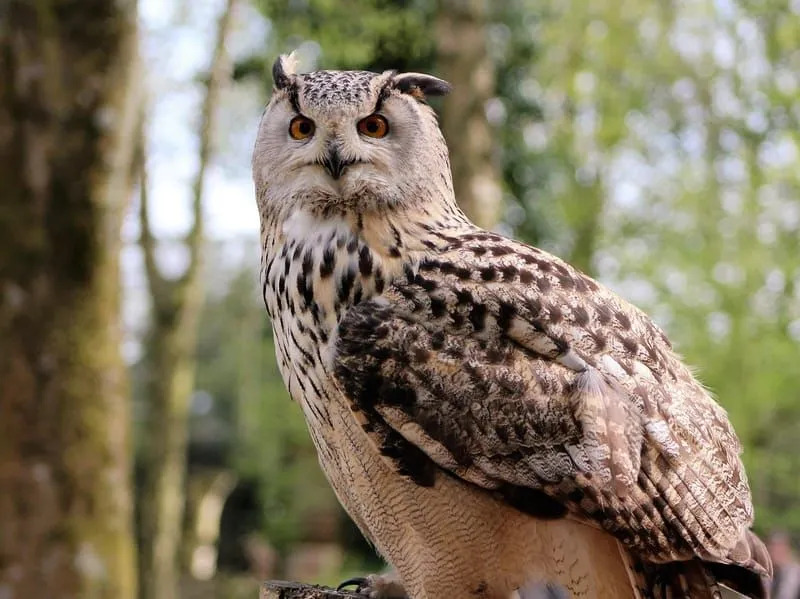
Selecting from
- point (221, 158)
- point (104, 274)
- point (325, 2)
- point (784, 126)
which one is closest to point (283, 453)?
point (221, 158)

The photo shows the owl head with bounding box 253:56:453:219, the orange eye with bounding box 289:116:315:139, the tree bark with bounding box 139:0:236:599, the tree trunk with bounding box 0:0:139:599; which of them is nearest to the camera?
the owl head with bounding box 253:56:453:219

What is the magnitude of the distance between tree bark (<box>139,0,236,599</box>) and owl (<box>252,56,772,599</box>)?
949 centimetres

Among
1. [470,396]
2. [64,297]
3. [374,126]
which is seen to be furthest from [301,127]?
[64,297]

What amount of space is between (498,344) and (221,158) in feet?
49.0

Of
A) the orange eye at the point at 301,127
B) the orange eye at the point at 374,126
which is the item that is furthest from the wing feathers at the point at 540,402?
the orange eye at the point at 301,127

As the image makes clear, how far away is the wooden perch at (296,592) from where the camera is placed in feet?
9.27

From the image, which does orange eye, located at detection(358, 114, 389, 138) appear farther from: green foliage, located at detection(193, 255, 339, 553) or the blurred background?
green foliage, located at detection(193, 255, 339, 553)

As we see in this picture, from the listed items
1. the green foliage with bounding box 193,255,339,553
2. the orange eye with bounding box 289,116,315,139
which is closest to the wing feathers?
the orange eye with bounding box 289,116,315,139

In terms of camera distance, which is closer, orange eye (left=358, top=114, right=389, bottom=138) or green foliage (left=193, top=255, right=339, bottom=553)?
orange eye (left=358, top=114, right=389, bottom=138)

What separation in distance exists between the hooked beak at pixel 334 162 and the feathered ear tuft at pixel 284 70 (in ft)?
1.24

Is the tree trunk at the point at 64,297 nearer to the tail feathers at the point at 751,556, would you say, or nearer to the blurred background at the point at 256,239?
the blurred background at the point at 256,239

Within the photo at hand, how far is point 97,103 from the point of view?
20.4 feet

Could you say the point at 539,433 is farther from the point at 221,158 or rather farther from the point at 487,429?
the point at 221,158

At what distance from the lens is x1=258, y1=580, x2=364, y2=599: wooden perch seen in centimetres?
282
